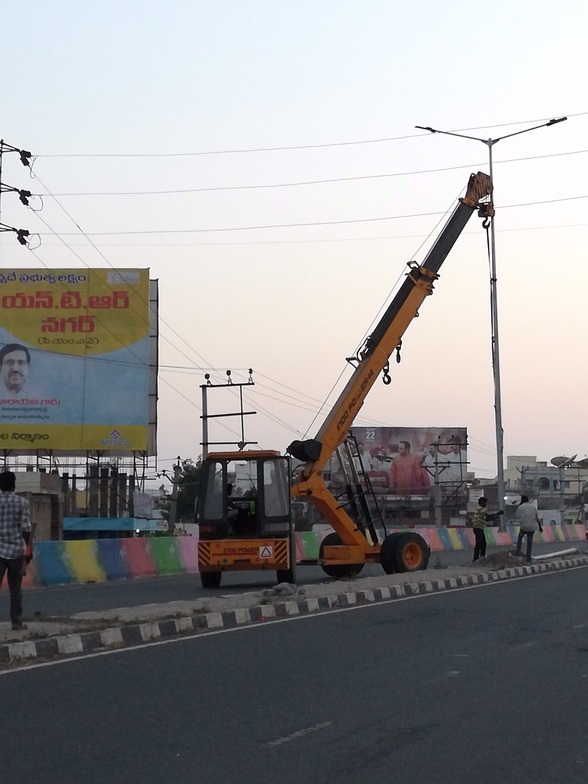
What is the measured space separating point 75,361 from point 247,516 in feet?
92.1

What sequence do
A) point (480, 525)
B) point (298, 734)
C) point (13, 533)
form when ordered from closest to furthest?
point (298, 734)
point (13, 533)
point (480, 525)

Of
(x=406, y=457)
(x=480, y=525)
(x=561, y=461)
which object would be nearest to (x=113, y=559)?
(x=480, y=525)

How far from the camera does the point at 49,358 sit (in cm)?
4706

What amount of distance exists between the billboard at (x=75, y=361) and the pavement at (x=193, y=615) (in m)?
26.4

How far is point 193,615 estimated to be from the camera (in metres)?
13.8

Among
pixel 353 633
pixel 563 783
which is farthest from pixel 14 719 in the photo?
pixel 353 633

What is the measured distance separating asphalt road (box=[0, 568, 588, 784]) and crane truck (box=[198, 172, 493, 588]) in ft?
22.3

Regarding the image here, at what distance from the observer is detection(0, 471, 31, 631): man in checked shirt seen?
465 inches

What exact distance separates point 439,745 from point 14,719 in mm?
2904

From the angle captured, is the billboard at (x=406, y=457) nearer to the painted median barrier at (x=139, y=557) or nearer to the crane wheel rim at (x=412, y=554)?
the painted median barrier at (x=139, y=557)

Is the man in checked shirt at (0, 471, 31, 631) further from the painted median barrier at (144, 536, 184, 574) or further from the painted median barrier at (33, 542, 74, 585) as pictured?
the painted median barrier at (144, 536, 184, 574)

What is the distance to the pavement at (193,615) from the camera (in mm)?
11148

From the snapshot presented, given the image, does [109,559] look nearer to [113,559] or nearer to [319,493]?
[113,559]

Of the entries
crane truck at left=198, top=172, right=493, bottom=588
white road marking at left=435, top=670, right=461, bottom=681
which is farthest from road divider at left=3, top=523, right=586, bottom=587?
white road marking at left=435, top=670, right=461, bottom=681
